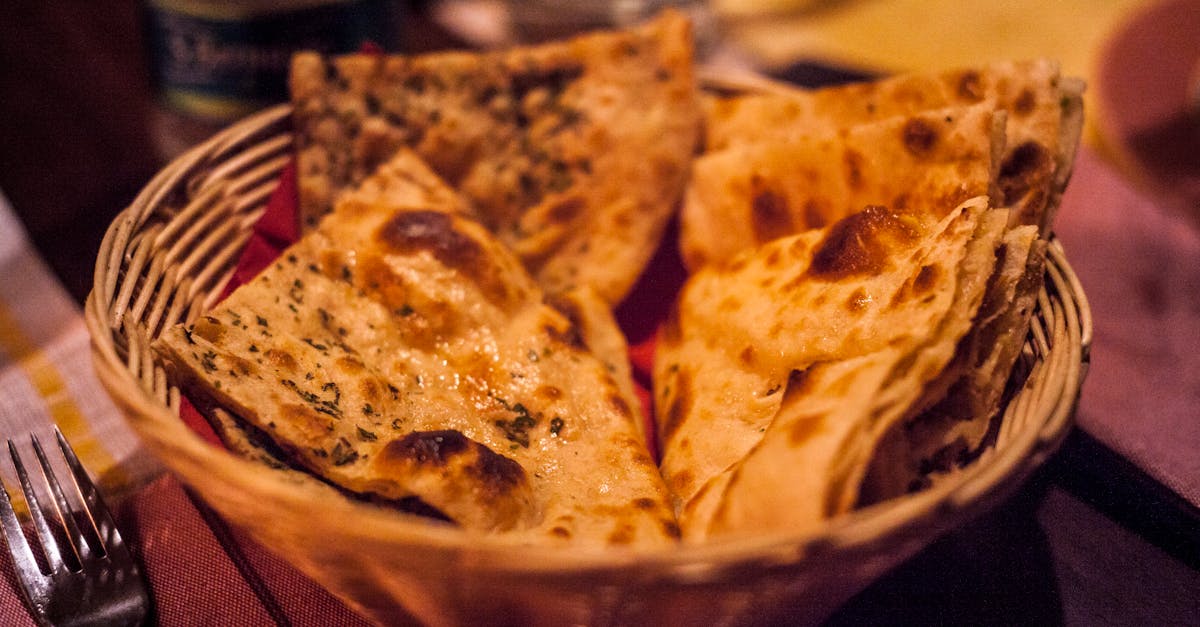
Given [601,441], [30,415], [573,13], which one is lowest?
[601,441]

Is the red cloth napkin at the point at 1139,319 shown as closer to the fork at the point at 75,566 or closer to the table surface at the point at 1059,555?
the table surface at the point at 1059,555

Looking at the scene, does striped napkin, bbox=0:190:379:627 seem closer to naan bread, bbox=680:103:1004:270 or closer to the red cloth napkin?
naan bread, bbox=680:103:1004:270

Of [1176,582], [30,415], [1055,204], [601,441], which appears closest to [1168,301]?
[1055,204]

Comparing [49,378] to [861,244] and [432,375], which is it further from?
[861,244]

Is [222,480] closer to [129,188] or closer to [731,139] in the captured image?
Answer: [731,139]

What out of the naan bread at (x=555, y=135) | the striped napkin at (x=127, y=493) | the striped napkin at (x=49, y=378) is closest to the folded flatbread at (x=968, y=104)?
the naan bread at (x=555, y=135)
